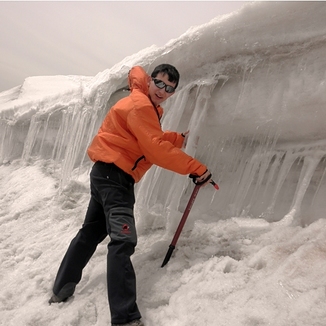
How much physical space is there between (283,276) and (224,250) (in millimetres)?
651

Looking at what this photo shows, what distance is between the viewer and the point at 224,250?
8.50 feet

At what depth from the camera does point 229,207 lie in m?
3.39

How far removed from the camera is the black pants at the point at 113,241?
1.99 m

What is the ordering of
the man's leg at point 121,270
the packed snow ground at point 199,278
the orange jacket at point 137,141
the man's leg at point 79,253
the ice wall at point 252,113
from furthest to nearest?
the ice wall at point 252,113 → the man's leg at point 79,253 → the orange jacket at point 137,141 → the man's leg at point 121,270 → the packed snow ground at point 199,278

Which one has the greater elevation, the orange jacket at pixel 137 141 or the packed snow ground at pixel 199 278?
the orange jacket at pixel 137 141

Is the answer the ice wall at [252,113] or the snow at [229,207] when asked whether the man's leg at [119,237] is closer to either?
the snow at [229,207]

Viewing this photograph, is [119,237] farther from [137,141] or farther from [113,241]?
[137,141]

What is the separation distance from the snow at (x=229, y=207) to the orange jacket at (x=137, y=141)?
872 mm

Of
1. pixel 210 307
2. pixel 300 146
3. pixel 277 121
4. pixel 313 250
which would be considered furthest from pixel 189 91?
pixel 210 307

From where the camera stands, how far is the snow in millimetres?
2021

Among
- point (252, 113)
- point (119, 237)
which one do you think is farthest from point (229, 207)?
point (119, 237)

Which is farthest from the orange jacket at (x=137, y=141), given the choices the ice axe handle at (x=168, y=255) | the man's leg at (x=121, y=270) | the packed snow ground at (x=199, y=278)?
the packed snow ground at (x=199, y=278)

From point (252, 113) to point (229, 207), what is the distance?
111cm

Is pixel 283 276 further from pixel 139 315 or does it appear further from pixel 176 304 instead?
pixel 139 315
